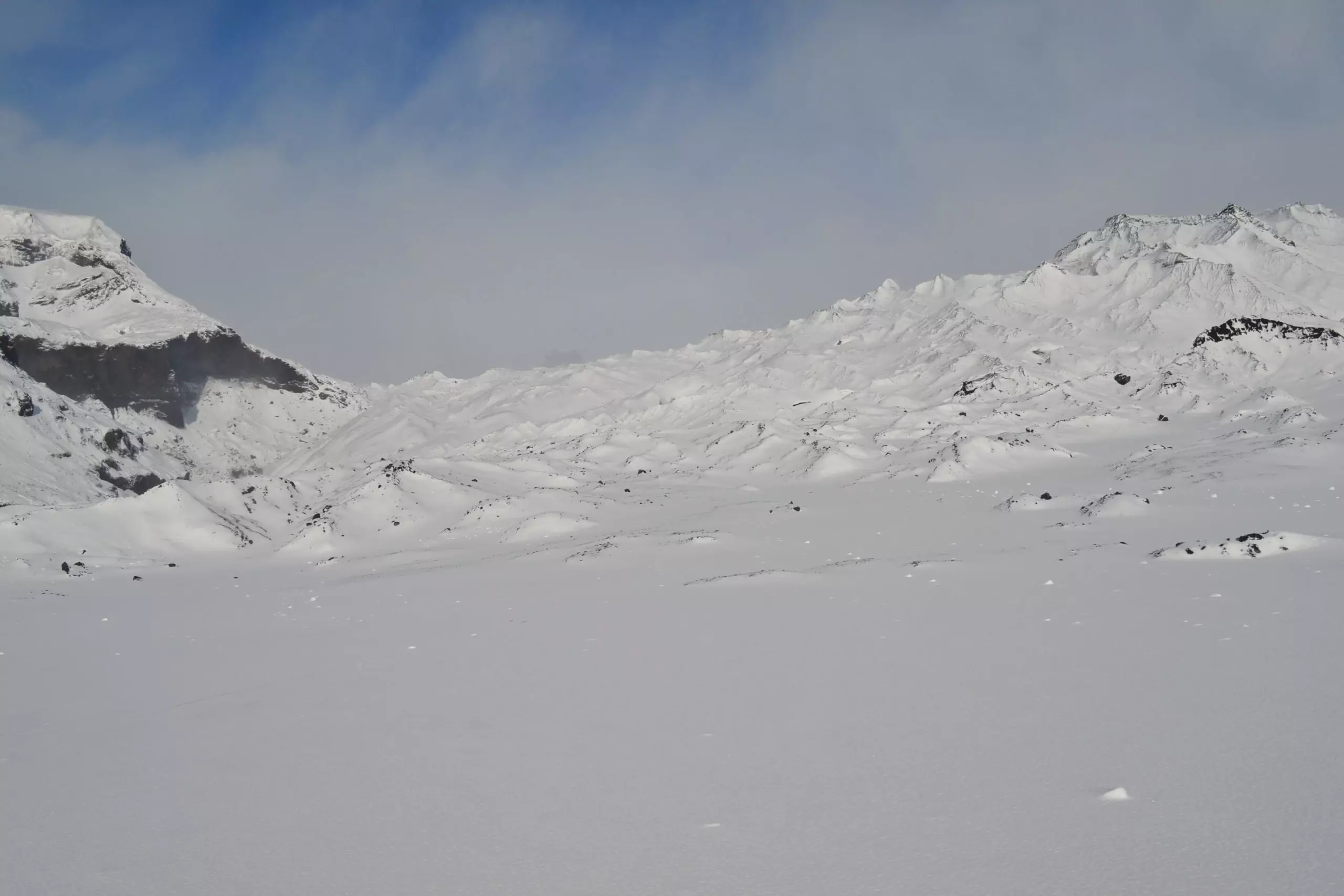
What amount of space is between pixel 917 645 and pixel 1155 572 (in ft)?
21.5

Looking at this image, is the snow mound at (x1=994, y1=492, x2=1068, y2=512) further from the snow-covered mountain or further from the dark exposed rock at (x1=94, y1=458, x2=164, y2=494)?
the dark exposed rock at (x1=94, y1=458, x2=164, y2=494)

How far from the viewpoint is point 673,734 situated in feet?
27.1

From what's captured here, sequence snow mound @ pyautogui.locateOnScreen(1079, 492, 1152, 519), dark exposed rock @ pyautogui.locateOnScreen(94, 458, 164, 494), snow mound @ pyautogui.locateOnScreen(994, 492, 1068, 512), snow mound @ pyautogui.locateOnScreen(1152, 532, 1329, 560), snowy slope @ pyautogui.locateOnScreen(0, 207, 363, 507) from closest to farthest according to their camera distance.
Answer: snow mound @ pyautogui.locateOnScreen(1152, 532, 1329, 560), snow mound @ pyautogui.locateOnScreen(1079, 492, 1152, 519), snow mound @ pyautogui.locateOnScreen(994, 492, 1068, 512), dark exposed rock @ pyautogui.locateOnScreen(94, 458, 164, 494), snowy slope @ pyautogui.locateOnScreen(0, 207, 363, 507)

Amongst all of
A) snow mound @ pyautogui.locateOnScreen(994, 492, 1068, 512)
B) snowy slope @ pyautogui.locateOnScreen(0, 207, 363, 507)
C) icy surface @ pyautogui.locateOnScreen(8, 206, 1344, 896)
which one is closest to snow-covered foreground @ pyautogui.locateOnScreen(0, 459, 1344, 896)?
icy surface @ pyautogui.locateOnScreen(8, 206, 1344, 896)

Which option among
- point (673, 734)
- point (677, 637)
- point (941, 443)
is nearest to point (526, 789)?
point (673, 734)

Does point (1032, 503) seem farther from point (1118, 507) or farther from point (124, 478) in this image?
point (124, 478)

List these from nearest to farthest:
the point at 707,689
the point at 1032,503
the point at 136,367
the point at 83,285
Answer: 1. the point at 707,689
2. the point at 1032,503
3. the point at 136,367
4. the point at 83,285

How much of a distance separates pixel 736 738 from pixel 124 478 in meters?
87.0

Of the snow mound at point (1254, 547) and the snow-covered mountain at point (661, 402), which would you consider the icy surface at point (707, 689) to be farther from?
the snow-covered mountain at point (661, 402)

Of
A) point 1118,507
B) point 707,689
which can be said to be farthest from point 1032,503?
point 707,689

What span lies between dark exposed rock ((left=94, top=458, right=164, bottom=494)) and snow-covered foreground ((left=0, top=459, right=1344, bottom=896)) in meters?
→ 68.7

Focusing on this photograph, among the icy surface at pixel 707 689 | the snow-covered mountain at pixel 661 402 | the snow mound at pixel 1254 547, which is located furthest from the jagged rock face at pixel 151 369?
the snow mound at pixel 1254 547

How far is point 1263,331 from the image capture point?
69188 millimetres

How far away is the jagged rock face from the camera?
112125 millimetres
